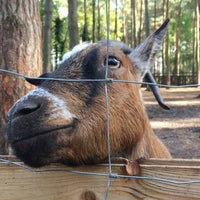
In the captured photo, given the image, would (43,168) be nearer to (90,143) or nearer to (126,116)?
(90,143)

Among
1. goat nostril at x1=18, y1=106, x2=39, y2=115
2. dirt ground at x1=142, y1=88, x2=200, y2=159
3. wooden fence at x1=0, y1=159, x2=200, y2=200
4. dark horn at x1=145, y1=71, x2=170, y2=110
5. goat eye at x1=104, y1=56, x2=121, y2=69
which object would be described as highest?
goat eye at x1=104, y1=56, x2=121, y2=69

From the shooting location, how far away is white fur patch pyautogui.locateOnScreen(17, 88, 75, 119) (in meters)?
2.29

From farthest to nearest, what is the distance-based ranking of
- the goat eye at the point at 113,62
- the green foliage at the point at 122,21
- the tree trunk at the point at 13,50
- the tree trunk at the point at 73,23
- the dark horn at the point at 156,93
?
the green foliage at the point at 122,21
the tree trunk at the point at 73,23
the tree trunk at the point at 13,50
the dark horn at the point at 156,93
the goat eye at the point at 113,62

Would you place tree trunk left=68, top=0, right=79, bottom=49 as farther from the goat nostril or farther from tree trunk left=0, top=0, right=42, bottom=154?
the goat nostril

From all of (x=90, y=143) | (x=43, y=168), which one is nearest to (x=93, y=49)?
(x=90, y=143)

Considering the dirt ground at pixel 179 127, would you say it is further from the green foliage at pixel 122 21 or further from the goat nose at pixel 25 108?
the green foliage at pixel 122 21

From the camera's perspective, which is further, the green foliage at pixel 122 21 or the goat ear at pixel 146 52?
the green foliage at pixel 122 21

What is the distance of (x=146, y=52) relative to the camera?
10.6 ft

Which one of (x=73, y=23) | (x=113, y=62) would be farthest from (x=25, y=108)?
(x=73, y=23)

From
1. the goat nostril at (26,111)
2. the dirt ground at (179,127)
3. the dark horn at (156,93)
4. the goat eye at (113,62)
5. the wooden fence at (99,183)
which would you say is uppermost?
the goat eye at (113,62)

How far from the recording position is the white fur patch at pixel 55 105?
7.52 ft

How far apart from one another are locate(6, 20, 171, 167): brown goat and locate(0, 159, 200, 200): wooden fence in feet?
0.42

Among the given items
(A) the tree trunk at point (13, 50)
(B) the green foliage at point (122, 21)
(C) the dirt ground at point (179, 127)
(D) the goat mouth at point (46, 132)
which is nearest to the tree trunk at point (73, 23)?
(C) the dirt ground at point (179, 127)

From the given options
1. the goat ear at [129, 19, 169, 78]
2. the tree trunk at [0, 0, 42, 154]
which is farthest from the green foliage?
the goat ear at [129, 19, 169, 78]
